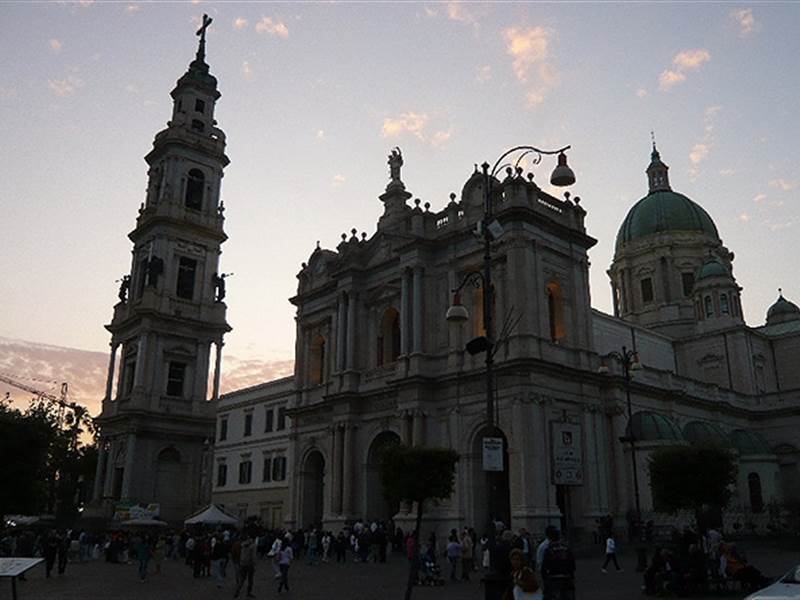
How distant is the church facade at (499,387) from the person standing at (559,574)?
20.8 meters

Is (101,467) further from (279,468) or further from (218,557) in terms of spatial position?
(218,557)

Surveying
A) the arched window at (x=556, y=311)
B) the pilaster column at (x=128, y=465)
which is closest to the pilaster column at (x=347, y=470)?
the arched window at (x=556, y=311)

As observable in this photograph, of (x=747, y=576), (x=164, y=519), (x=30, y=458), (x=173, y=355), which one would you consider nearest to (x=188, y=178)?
(x=173, y=355)

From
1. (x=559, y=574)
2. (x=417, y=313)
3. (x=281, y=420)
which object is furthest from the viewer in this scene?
(x=281, y=420)

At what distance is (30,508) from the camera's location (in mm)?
34906

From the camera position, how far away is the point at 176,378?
5678 centimetres

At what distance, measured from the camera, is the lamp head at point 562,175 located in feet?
57.1

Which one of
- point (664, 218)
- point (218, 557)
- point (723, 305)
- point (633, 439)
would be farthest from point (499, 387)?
point (664, 218)

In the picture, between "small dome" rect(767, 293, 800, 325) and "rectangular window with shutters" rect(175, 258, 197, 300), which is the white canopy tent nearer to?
"rectangular window with shutters" rect(175, 258, 197, 300)

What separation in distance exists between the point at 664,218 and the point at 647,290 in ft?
24.6

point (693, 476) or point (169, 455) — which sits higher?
point (169, 455)

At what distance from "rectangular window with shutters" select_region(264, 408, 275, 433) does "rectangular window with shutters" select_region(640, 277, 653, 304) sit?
36465mm

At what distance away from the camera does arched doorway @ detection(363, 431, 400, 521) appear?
40.4 metres

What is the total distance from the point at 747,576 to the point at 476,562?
48.3ft
